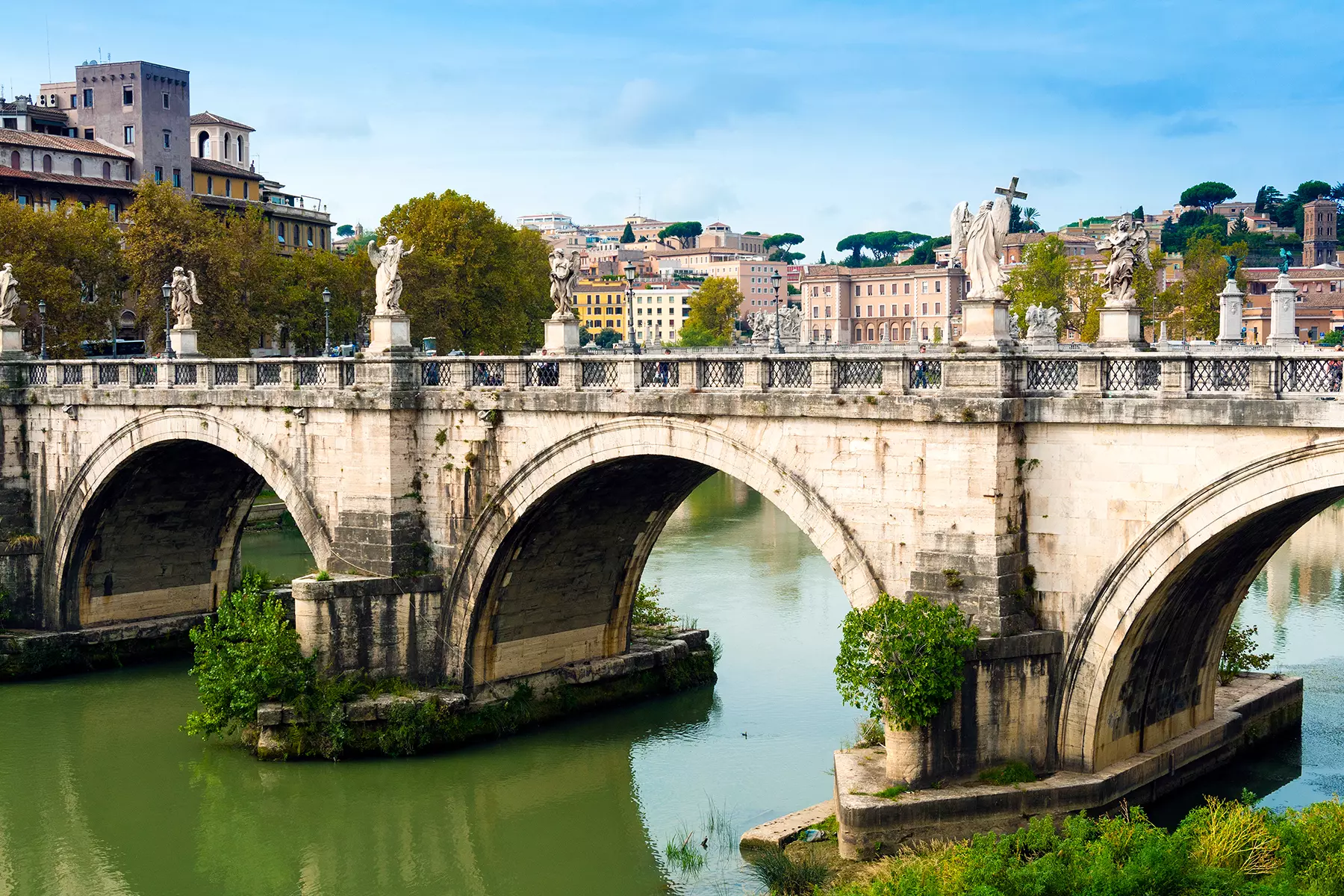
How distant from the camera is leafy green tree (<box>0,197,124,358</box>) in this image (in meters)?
41.6

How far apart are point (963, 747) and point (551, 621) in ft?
32.0

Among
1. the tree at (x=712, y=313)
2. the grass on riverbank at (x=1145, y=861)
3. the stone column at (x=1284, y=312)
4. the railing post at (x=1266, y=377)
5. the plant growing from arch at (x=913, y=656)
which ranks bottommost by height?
the grass on riverbank at (x=1145, y=861)

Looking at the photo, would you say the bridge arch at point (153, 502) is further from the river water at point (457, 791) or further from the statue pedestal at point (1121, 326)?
the statue pedestal at point (1121, 326)

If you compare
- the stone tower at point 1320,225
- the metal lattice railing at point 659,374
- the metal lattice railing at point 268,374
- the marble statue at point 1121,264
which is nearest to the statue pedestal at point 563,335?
the metal lattice railing at point 659,374

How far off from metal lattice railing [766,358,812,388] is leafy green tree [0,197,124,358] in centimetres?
2641

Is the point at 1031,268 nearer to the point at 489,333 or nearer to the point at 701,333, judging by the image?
the point at 489,333

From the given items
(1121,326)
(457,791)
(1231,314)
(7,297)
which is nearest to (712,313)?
(7,297)

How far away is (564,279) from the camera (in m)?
23.7

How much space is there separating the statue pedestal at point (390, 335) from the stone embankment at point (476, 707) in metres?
5.46

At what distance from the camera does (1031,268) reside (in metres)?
55.9

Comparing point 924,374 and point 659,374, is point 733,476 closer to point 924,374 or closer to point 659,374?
point 659,374

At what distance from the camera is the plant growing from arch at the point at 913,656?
17156mm

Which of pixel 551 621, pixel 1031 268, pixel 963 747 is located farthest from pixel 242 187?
pixel 963 747

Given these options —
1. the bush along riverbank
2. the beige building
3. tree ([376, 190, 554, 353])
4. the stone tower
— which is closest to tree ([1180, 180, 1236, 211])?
the stone tower
